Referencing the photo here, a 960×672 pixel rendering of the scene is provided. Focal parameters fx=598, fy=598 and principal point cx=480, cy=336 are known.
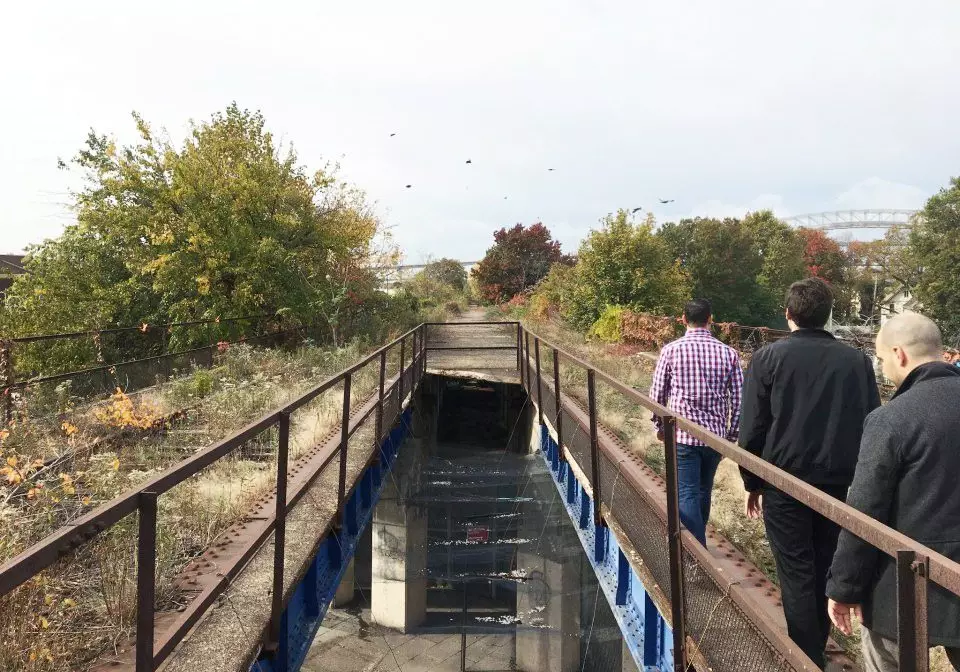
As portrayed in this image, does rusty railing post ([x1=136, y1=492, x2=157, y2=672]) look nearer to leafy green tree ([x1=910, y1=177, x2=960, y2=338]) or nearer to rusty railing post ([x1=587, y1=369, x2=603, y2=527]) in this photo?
rusty railing post ([x1=587, y1=369, x2=603, y2=527])

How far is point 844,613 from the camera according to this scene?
6.45 ft

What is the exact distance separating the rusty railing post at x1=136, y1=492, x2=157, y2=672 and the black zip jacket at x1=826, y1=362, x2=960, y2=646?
7.17 ft

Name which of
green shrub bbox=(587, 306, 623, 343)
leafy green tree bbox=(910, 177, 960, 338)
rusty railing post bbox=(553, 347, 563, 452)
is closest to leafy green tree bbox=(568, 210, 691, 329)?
green shrub bbox=(587, 306, 623, 343)

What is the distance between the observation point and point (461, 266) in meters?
47.0

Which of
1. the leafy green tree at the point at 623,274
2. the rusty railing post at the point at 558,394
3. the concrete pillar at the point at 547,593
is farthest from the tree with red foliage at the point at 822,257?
the rusty railing post at the point at 558,394

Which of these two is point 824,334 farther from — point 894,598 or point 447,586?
point 447,586

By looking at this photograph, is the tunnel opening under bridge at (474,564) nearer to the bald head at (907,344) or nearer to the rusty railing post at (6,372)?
the rusty railing post at (6,372)

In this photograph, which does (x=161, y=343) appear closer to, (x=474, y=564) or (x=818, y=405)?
(x=474, y=564)

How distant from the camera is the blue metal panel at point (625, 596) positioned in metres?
3.97

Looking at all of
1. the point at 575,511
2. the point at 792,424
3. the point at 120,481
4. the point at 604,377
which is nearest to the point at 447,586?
the point at 575,511

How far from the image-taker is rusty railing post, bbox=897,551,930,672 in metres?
1.32

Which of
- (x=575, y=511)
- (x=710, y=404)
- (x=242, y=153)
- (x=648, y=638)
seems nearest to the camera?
(x=710, y=404)

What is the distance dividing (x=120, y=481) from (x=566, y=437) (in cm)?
434

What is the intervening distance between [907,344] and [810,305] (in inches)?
32.6
